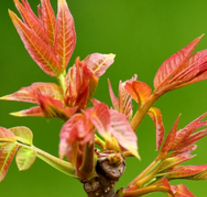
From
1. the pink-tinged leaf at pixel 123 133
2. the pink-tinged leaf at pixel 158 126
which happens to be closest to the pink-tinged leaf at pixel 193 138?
the pink-tinged leaf at pixel 158 126

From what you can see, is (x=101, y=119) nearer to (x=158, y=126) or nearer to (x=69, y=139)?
(x=69, y=139)

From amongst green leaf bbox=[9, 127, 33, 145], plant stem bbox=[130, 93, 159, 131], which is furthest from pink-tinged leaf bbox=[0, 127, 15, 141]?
plant stem bbox=[130, 93, 159, 131]

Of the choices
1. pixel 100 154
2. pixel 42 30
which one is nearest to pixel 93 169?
pixel 100 154

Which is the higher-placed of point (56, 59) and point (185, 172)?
point (56, 59)

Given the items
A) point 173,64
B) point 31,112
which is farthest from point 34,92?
point 173,64

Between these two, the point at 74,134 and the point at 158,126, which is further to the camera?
the point at 158,126

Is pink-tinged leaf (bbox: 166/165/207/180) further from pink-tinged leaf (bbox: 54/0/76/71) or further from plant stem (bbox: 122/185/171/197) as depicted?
pink-tinged leaf (bbox: 54/0/76/71)
